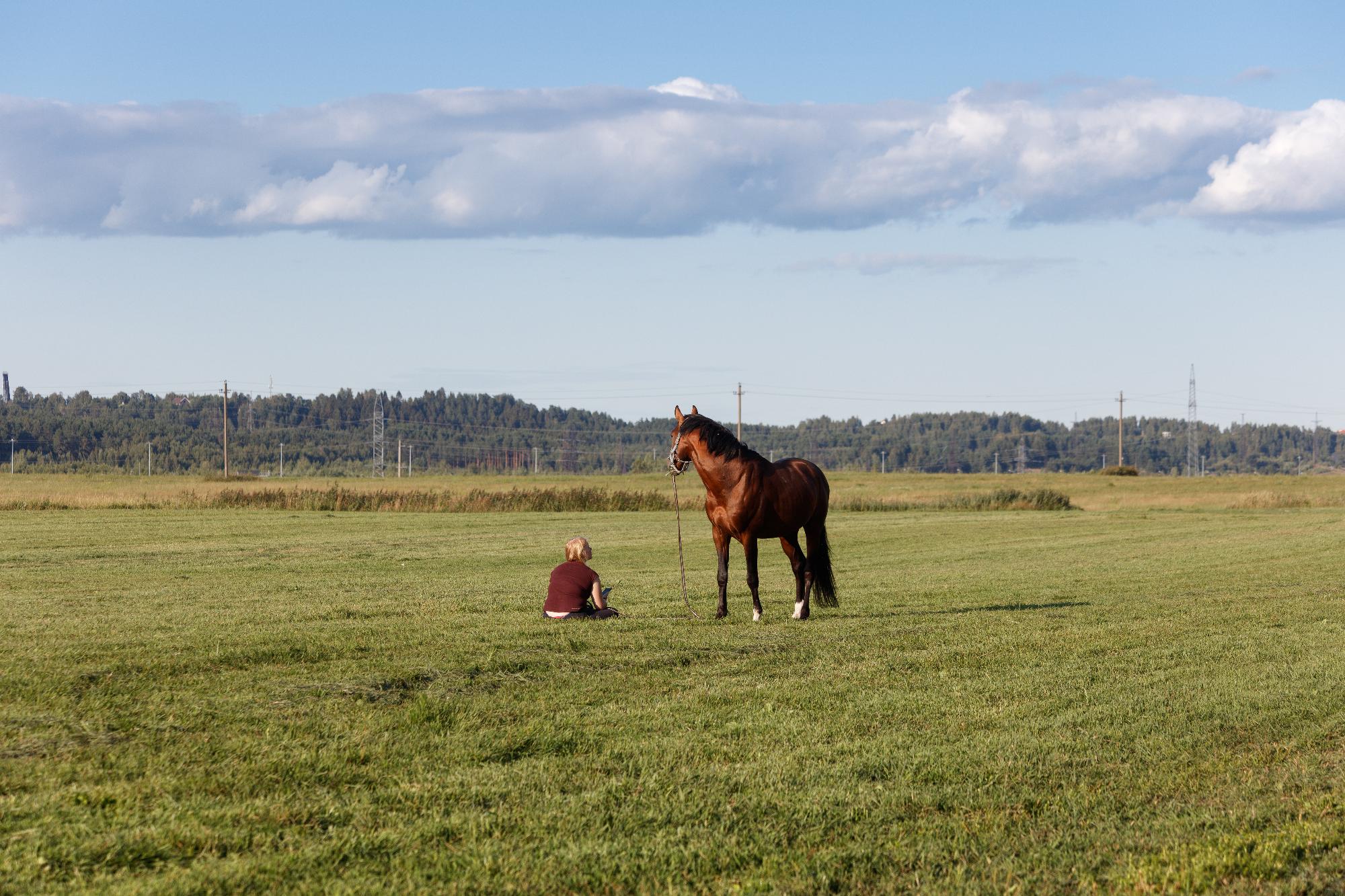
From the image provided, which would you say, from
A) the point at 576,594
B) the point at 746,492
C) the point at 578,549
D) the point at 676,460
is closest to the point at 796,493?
the point at 746,492

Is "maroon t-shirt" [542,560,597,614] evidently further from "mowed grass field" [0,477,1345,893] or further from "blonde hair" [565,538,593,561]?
"mowed grass field" [0,477,1345,893]

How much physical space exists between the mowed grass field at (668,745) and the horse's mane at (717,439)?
6.76ft

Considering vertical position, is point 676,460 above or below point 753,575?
above

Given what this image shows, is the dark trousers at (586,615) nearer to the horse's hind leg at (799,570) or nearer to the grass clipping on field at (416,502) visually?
the horse's hind leg at (799,570)

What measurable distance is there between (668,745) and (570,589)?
673 cm

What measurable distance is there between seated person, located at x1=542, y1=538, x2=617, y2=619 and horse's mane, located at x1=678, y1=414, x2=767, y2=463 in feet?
6.35

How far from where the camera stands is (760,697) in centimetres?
1000

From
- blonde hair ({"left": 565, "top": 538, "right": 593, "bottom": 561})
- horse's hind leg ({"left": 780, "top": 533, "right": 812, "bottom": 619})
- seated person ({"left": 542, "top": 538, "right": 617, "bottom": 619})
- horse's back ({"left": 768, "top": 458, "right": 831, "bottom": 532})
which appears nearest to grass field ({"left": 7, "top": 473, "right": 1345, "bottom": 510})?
blonde hair ({"left": 565, "top": 538, "right": 593, "bottom": 561})

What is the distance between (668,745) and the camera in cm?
816

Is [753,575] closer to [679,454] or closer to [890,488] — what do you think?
[679,454]

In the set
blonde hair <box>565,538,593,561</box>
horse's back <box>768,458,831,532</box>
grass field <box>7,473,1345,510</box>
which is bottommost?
grass field <box>7,473,1345,510</box>

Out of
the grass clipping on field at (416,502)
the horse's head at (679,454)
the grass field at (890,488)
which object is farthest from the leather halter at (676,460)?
the grass field at (890,488)

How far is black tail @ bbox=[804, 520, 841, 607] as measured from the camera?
16.6 metres

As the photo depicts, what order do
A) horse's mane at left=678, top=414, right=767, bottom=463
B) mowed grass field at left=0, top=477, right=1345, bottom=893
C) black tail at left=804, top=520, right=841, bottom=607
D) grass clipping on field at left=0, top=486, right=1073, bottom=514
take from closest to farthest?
mowed grass field at left=0, top=477, right=1345, bottom=893 → horse's mane at left=678, top=414, right=767, bottom=463 → black tail at left=804, top=520, right=841, bottom=607 → grass clipping on field at left=0, top=486, right=1073, bottom=514
